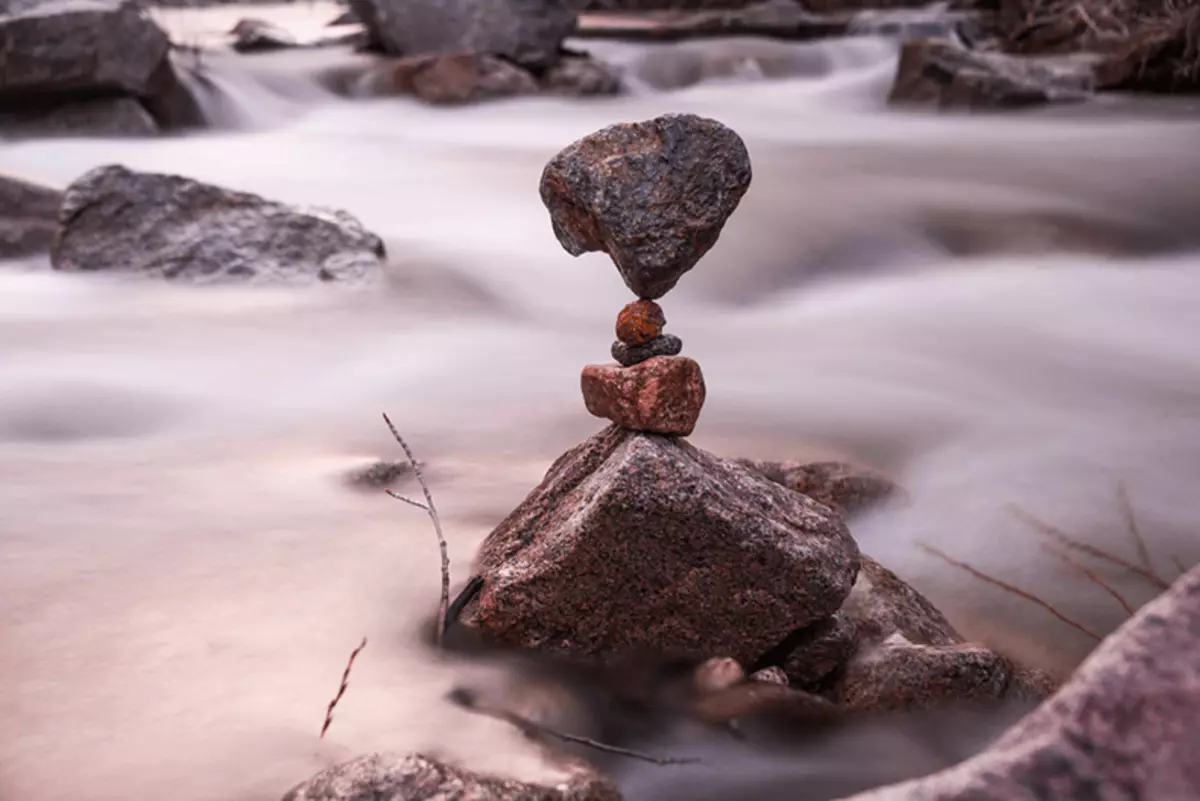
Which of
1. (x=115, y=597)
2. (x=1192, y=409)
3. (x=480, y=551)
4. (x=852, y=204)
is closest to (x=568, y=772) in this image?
(x=480, y=551)

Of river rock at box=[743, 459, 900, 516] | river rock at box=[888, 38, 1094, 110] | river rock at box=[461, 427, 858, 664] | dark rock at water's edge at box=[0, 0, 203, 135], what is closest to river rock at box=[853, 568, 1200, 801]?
river rock at box=[461, 427, 858, 664]

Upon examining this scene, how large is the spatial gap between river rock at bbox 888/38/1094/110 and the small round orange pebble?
27.0ft

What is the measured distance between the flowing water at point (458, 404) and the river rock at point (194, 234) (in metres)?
0.17

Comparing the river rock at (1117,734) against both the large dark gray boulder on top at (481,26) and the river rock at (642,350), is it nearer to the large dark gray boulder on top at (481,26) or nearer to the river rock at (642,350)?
A: the river rock at (642,350)

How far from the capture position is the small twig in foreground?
1754 mm

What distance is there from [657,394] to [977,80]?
843 cm

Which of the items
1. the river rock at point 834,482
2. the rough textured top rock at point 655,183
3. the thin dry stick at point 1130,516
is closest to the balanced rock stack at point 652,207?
the rough textured top rock at point 655,183

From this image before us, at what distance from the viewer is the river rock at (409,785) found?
1.49 metres

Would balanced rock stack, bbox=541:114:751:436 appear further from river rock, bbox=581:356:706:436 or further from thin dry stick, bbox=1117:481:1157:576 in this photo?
thin dry stick, bbox=1117:481:1157:576

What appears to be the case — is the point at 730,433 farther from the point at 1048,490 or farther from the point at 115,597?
the point at 115,597

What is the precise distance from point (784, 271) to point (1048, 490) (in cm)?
259

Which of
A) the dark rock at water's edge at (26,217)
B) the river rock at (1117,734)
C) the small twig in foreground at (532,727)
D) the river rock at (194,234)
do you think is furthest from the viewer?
the dark rock at water's edge at (26,217)

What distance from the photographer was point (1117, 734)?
2.67 feet

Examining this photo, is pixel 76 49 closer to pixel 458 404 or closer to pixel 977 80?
pixel 458 404
